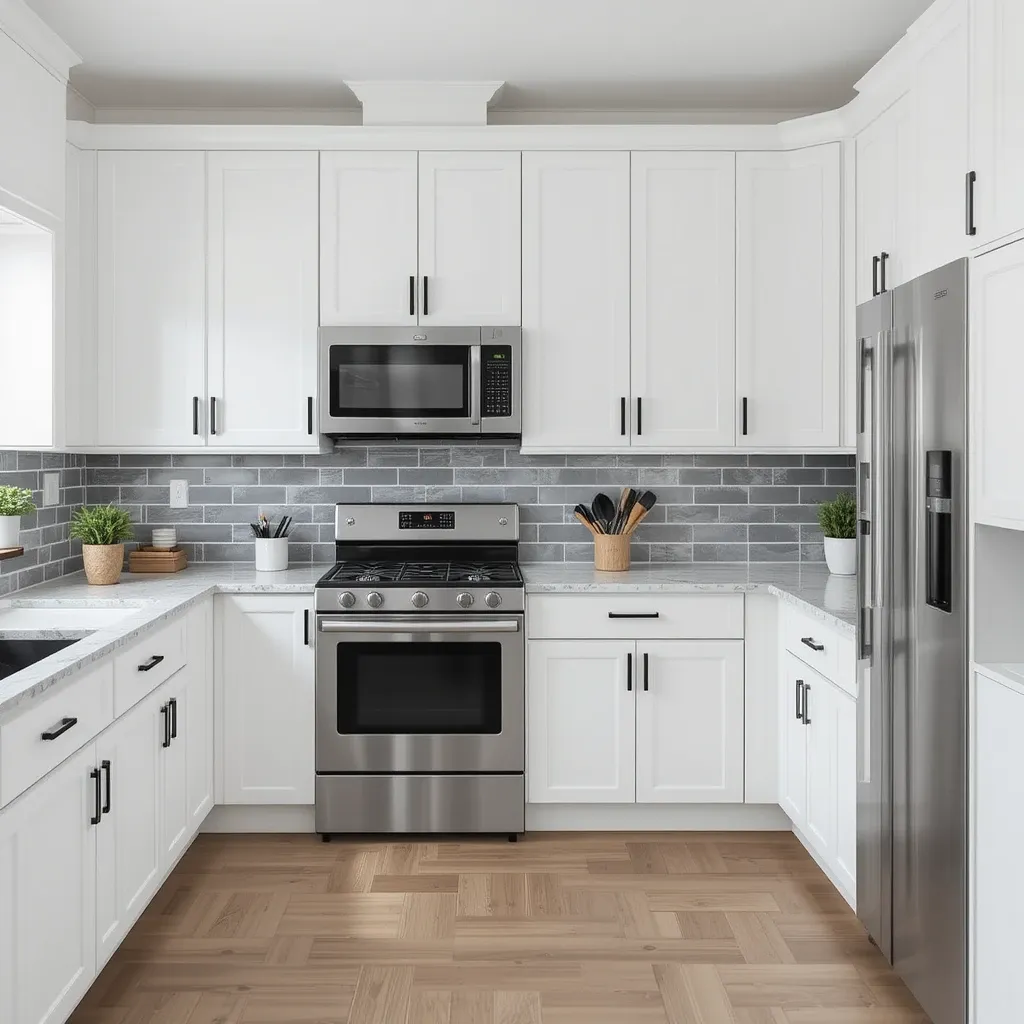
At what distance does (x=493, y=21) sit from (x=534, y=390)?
3.96ft

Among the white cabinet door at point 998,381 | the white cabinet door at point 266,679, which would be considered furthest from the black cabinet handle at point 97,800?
the white cabinet door at point 998,381

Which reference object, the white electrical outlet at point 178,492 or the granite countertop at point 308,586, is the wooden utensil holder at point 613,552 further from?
the white electrical outlet at point 178,492

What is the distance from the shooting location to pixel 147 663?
260 cm

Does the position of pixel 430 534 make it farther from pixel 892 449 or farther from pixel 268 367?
pixel 892 449

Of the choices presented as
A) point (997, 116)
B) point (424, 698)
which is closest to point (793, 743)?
point (424, 698)

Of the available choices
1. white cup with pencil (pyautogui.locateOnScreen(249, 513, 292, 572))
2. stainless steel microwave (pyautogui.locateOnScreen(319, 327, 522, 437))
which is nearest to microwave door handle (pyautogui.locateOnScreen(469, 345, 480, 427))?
stainless steel microwave (pyautogui.locateOnScreen(319, 327, 522, 437))

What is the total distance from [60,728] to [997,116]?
7.48 ft

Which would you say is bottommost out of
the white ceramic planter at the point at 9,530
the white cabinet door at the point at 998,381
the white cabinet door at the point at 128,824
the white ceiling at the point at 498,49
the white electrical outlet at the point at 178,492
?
the white cabinet door at the point at 128,824

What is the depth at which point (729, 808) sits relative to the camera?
11.3 ft

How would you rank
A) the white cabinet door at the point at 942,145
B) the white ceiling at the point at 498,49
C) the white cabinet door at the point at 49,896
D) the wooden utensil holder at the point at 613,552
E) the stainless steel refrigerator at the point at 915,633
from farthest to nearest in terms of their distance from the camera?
the wooden utensil holder at the point at 613,552
the white ceiling at the point at 498,49
the white cabinet door at the point at 942,145
the stainless steel refrigerator at the point at 915,633
the white cabinet door at the point at 49,896

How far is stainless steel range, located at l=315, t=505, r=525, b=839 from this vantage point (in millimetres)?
3256

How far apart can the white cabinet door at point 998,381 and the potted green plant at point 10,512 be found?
8.38ft

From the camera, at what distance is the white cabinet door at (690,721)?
3.33 m

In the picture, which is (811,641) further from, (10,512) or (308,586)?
(10,512)
